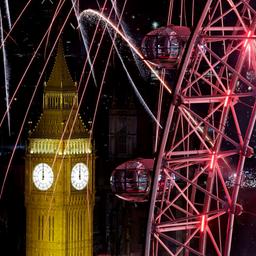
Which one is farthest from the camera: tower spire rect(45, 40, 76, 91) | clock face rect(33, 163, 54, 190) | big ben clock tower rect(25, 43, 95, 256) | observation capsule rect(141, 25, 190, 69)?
tower spire rect(45, 40, 76, 91)

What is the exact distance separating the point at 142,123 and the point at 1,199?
478 centimetres

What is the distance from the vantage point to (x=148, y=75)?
37.0m

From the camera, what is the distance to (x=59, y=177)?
116ft

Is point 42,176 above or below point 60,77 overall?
below

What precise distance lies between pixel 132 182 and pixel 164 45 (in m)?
2.03

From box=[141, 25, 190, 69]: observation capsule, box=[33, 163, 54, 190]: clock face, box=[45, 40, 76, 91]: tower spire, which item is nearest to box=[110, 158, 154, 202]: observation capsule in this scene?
box=[141, 25, 190, 69]: observation capsule

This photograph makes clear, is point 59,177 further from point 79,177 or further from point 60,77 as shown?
point 60,77

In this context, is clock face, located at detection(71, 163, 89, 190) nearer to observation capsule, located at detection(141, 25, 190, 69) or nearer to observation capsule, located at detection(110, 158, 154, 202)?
observation capsule, located at detection(110, 158, 154, 202)

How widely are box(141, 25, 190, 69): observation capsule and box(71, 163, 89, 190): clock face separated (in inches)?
764

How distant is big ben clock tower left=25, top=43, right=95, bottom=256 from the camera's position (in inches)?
1399

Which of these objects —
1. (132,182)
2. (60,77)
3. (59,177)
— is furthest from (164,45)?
(60,77)

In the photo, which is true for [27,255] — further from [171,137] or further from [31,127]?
[171,137]

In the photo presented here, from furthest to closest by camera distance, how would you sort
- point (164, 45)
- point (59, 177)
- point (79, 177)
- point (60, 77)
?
1. point (60, 77)
2. point (79, 177)
3. point (59, 177)
4. point (164, 45)

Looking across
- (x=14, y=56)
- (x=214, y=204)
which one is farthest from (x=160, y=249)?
(x=14, y=56)
